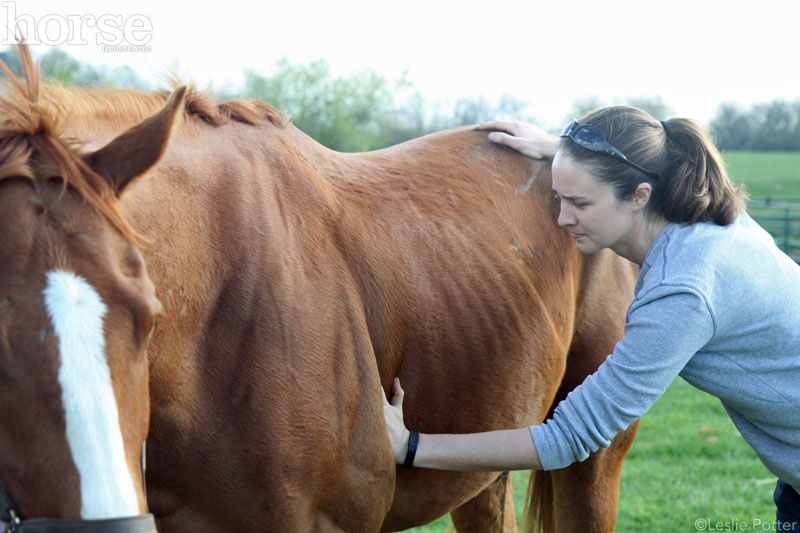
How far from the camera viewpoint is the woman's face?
221 cm

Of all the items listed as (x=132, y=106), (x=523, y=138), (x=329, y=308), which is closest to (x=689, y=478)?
(x=523, y=138)

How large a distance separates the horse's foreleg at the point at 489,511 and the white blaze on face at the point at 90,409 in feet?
8.39

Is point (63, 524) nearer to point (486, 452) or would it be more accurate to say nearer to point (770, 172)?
point (486, 452)

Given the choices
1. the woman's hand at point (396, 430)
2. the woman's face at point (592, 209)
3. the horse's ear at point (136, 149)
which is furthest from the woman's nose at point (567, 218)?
the horse's ear at point (136, 149)

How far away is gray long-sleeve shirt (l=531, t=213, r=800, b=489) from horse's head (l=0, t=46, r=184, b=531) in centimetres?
122

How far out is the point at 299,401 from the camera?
2111mm

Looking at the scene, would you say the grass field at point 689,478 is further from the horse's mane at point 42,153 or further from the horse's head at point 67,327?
the horse's mane at point 42,153

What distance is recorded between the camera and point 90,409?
1.38 m

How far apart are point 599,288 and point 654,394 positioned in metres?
1.24

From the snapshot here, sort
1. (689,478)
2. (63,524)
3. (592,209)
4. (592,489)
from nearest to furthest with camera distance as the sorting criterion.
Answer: (63,524)
(592,209)
(592,489)
(689,478)

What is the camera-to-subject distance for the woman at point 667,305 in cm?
201

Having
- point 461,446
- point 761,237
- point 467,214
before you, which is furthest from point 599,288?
point 461,446

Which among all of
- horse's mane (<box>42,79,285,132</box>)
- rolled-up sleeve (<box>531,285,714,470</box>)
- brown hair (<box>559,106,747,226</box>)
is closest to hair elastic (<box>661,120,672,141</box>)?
brown hair (<box>559,106,747,226</box>)

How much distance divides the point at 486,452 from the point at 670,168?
1.02 metres
